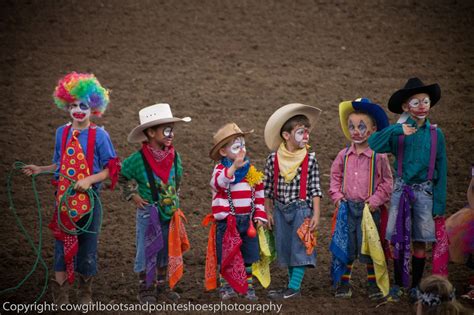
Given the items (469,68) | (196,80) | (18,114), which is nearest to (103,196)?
(18,114)

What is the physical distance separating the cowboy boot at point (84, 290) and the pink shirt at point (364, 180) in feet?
7.76

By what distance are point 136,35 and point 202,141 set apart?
4.13 metres

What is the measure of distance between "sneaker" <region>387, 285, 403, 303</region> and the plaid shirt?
1.09 meters

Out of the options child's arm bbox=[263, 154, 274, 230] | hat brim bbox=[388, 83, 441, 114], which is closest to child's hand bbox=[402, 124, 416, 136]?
hat brim bbox=[388, 83, 441, 114]

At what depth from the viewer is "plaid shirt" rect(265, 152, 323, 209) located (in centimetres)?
754

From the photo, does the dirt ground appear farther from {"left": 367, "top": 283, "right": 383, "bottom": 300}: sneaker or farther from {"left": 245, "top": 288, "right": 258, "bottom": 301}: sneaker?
{"left": 245, "top": 288, "right": 258, "bottom": 301}: sneaker

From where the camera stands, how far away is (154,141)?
24.5 feet

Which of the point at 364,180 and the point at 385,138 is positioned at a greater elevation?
the point at 385,138

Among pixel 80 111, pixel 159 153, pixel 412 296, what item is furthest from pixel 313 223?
pixel 80 111

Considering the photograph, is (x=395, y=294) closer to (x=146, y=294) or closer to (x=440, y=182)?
(x=440, y=182)

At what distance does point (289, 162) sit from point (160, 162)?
1181mm

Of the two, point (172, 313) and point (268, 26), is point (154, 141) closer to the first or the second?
point (172, 313)

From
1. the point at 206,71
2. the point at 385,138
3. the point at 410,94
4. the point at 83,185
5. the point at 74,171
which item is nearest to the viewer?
the point at 83,185

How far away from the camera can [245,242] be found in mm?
7488
